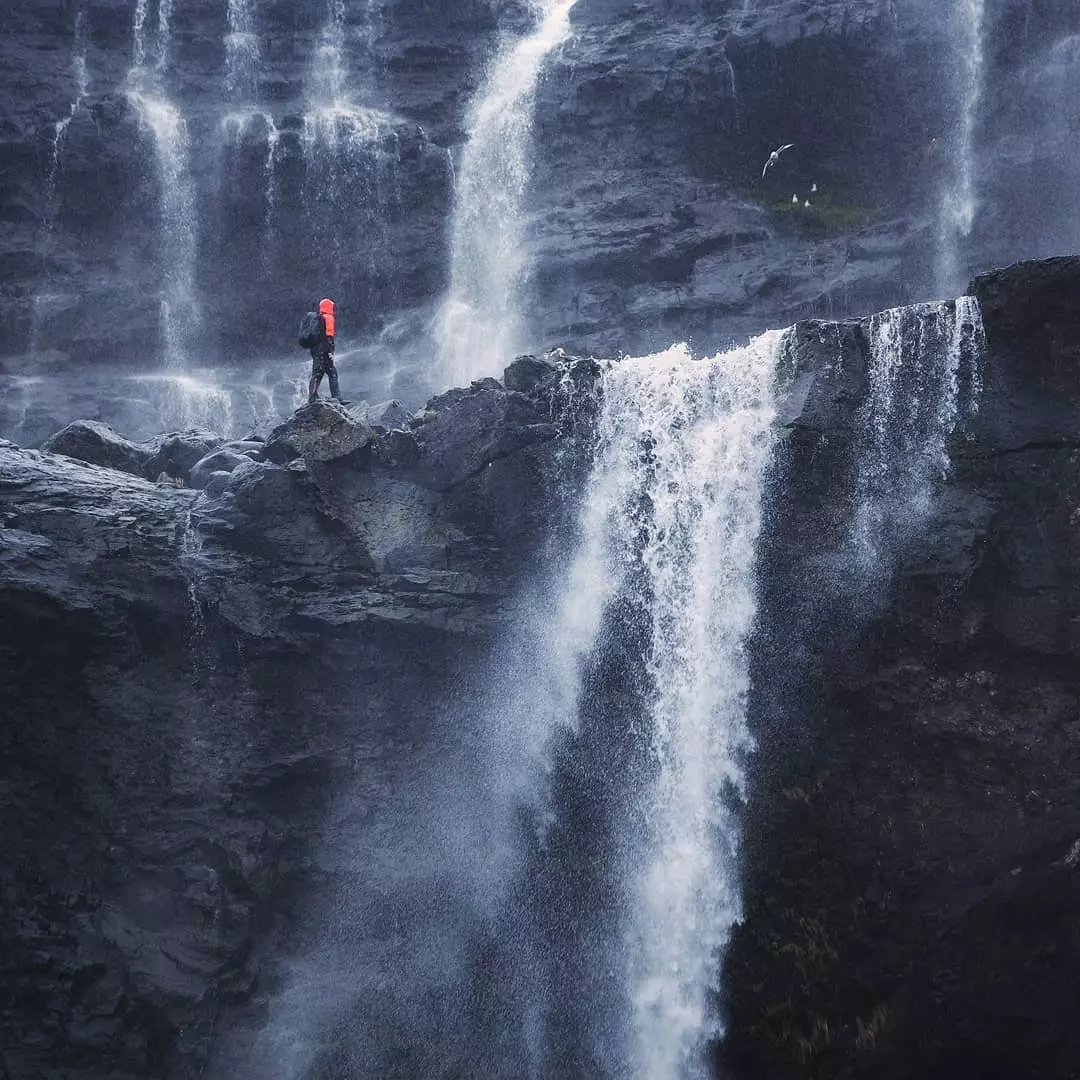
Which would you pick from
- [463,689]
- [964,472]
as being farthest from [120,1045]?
[964,472]

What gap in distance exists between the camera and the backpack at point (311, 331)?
15781 millimetres

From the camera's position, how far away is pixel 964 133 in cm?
2294

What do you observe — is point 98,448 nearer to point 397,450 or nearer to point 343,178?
point 397,450

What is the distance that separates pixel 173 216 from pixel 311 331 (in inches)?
426

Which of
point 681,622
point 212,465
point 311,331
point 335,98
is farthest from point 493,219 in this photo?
point 681,622

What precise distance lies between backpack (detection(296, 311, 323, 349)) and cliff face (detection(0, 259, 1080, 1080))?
1.80 meters

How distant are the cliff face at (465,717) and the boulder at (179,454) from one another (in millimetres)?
1868

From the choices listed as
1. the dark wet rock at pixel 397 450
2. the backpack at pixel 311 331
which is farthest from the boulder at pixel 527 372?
the backpack at pixel 311 331

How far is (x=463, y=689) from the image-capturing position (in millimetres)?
14656

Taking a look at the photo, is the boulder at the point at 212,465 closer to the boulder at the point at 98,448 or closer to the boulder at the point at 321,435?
the boulder at the point at 321,435

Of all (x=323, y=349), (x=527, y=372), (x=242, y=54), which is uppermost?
(x=242, y=54)

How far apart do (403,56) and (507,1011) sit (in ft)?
74.5

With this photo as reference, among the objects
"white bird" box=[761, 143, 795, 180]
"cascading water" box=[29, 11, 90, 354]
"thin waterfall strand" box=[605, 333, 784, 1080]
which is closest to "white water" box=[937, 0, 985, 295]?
"white bird" box=[761, 143, 795, 180]

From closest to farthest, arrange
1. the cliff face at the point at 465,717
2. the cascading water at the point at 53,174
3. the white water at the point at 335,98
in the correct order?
the cliff face at the point at 465,717
the cascading water at the point at 53,174
the white water at the point at 335,98
